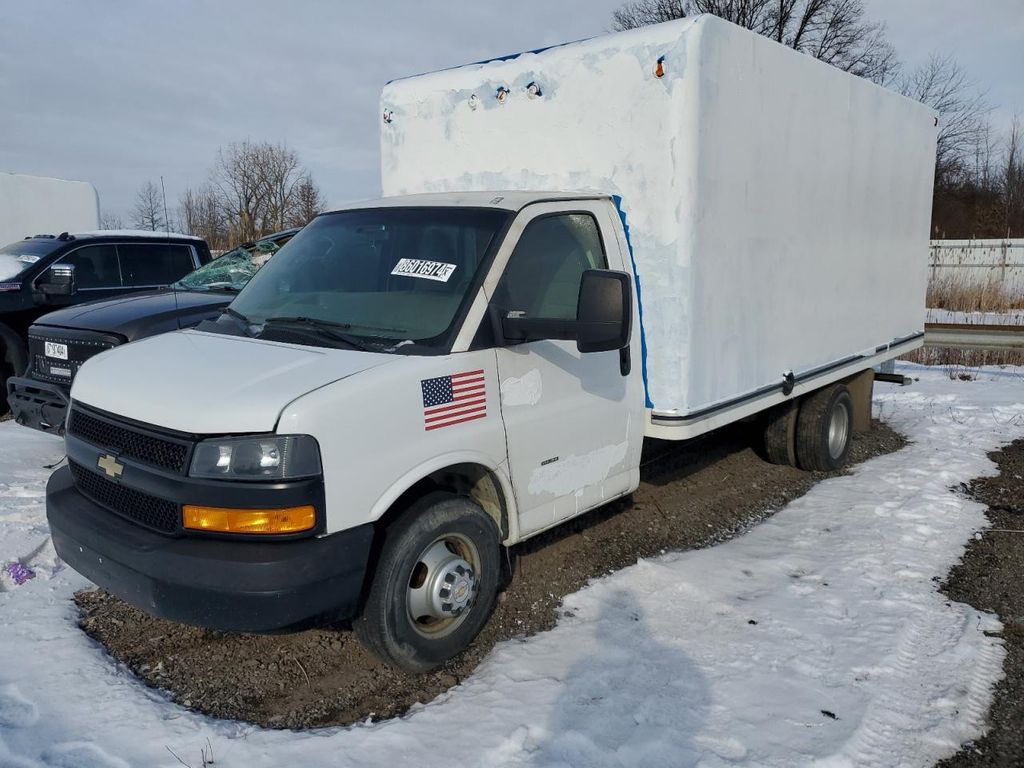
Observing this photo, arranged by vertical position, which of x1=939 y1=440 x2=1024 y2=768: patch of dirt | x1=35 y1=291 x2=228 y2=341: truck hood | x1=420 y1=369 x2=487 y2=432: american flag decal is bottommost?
x1=939 y1=440 x2=1024 y2=768: patch of dirt

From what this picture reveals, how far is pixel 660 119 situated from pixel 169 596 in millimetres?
3422

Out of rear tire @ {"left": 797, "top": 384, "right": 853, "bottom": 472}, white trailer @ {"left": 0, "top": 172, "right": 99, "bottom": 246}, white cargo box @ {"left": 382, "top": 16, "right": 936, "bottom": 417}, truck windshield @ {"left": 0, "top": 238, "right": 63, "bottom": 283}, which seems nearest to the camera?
white cargo box @ {"left": 382, "top": 16, "right": 936, "bottom": 417}

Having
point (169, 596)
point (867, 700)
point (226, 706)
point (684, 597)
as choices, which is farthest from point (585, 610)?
point (169, 596)

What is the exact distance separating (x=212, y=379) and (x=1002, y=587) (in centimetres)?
448

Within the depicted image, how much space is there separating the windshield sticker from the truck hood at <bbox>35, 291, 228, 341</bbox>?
280 cm

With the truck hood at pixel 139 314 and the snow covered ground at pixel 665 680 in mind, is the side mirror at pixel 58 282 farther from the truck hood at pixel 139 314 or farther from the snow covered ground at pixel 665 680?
the snow covered ground at pixel 665 680

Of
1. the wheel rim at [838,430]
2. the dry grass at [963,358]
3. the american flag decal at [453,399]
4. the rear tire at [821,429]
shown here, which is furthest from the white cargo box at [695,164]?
the dry grass at [963,358]

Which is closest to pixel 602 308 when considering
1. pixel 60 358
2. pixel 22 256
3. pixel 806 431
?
pixel 806 431

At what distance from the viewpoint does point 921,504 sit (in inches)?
242

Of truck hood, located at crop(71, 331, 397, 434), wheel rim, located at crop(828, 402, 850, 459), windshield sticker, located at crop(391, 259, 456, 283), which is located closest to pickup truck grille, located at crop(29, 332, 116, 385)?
truck hood, located at crop(71, 331, 397, 434)

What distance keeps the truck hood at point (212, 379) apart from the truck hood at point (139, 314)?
2.52 metres

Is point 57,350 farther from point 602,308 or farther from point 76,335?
point 602,308

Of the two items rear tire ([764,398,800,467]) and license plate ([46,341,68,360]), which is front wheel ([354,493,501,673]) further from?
license plate ([46,341,68,360])

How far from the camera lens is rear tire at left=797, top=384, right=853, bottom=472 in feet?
22.7
